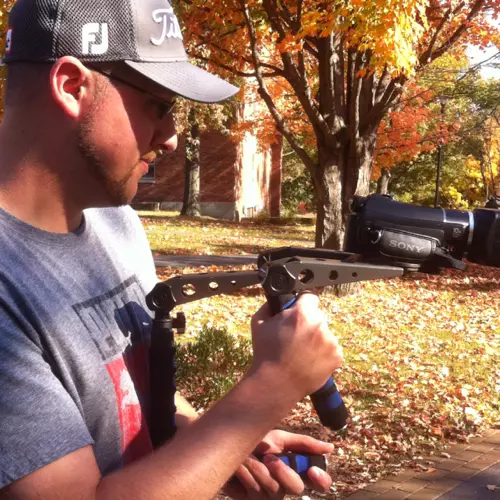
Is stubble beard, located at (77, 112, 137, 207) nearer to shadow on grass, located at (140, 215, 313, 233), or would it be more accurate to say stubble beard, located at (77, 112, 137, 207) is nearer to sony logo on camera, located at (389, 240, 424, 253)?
sony logo on camera, located at (389, 240, 424, 253)

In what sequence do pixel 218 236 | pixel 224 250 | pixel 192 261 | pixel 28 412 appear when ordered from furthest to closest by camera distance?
pixel 218 236 → pixel 224 250 → pixel 192 261 → pixel 28 412

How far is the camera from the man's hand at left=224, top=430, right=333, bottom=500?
1.91 metres

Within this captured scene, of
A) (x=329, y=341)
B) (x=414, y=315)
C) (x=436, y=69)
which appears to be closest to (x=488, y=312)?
(x=414, y=315)

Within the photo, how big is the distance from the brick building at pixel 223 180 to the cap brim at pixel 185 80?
32.5m

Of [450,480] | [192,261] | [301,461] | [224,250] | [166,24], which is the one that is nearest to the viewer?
[166,24]

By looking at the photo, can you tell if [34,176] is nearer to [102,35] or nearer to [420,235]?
[102,35]

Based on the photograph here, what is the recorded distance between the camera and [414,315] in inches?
476

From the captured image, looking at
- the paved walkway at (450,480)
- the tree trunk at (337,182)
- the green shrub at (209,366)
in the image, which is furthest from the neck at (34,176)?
the tree trunk at (337,182)

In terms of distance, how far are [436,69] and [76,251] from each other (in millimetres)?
30929

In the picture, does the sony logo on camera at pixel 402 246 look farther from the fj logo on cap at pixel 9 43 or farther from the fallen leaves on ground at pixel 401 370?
the fallen leaves on ground at pixel 401 370

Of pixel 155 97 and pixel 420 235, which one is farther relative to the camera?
pixel 420 235

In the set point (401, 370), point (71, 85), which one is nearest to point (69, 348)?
point (71, 85)

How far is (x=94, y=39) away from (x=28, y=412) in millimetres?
790

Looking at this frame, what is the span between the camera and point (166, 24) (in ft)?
6.03
